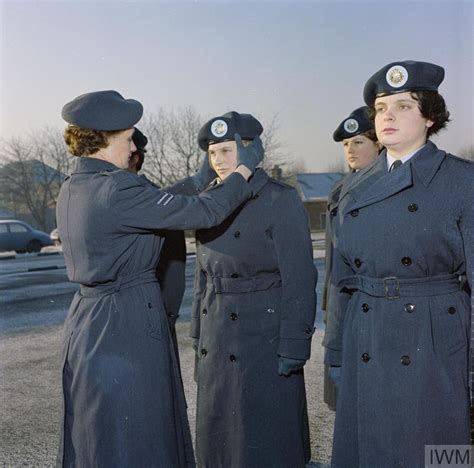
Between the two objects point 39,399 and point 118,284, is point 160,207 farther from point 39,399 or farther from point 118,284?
point 39,399

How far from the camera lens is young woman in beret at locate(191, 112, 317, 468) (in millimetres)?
3301

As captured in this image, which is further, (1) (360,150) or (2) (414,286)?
(1) (360,150)

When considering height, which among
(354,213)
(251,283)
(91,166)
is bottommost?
(251,283)

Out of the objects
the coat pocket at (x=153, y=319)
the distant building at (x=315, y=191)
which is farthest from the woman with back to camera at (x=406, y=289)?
the distant building at (x=315, y=191)

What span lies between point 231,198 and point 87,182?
66 cm

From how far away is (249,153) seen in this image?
3.24 meters

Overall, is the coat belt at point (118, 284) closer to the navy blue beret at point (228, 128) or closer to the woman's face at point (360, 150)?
the navy blue beret at point (228, 128)

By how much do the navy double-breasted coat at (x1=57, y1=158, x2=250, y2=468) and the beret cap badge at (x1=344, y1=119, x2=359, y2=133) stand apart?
2.01m

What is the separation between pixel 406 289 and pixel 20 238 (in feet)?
84.7

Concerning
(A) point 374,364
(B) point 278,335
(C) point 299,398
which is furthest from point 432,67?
(C) point 299,398

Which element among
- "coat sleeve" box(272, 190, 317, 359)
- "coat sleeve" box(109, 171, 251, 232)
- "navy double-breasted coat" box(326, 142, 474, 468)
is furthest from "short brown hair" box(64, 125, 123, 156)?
"navy double-breasted coat" box(326, 142, 474, 468)

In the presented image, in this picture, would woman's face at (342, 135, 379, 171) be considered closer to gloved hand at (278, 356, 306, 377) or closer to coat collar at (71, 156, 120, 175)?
gloved hand at (278, 356, 306, 377)

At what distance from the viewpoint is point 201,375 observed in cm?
351

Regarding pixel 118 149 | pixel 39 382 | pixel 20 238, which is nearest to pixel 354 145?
pixel 118 149
